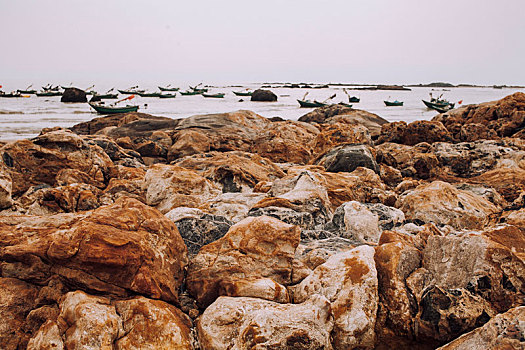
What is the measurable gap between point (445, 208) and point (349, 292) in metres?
3.43

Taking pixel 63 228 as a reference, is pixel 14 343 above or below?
below

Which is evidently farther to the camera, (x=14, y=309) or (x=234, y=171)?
(x=234, y=171)

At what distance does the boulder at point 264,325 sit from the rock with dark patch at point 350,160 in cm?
631

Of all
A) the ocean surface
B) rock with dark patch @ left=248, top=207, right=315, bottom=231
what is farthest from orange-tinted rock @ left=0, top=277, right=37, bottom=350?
the ocean surface

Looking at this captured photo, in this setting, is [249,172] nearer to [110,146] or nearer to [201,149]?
[110,146]

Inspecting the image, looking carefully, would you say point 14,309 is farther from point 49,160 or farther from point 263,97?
point 263,97

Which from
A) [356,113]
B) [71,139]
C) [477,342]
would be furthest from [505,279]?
[356,113]

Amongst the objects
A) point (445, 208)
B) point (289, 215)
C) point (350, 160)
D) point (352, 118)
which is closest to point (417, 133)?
point (350, 160)

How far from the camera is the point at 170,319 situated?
10.5 ft

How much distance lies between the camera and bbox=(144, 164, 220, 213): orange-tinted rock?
6626mm

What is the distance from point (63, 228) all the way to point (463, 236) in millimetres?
4189

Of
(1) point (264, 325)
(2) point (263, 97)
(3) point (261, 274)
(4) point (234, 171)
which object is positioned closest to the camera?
(1) point (264, 325)

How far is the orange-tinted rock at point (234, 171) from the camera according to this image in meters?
7.80

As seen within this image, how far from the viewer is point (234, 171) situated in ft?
26.0
